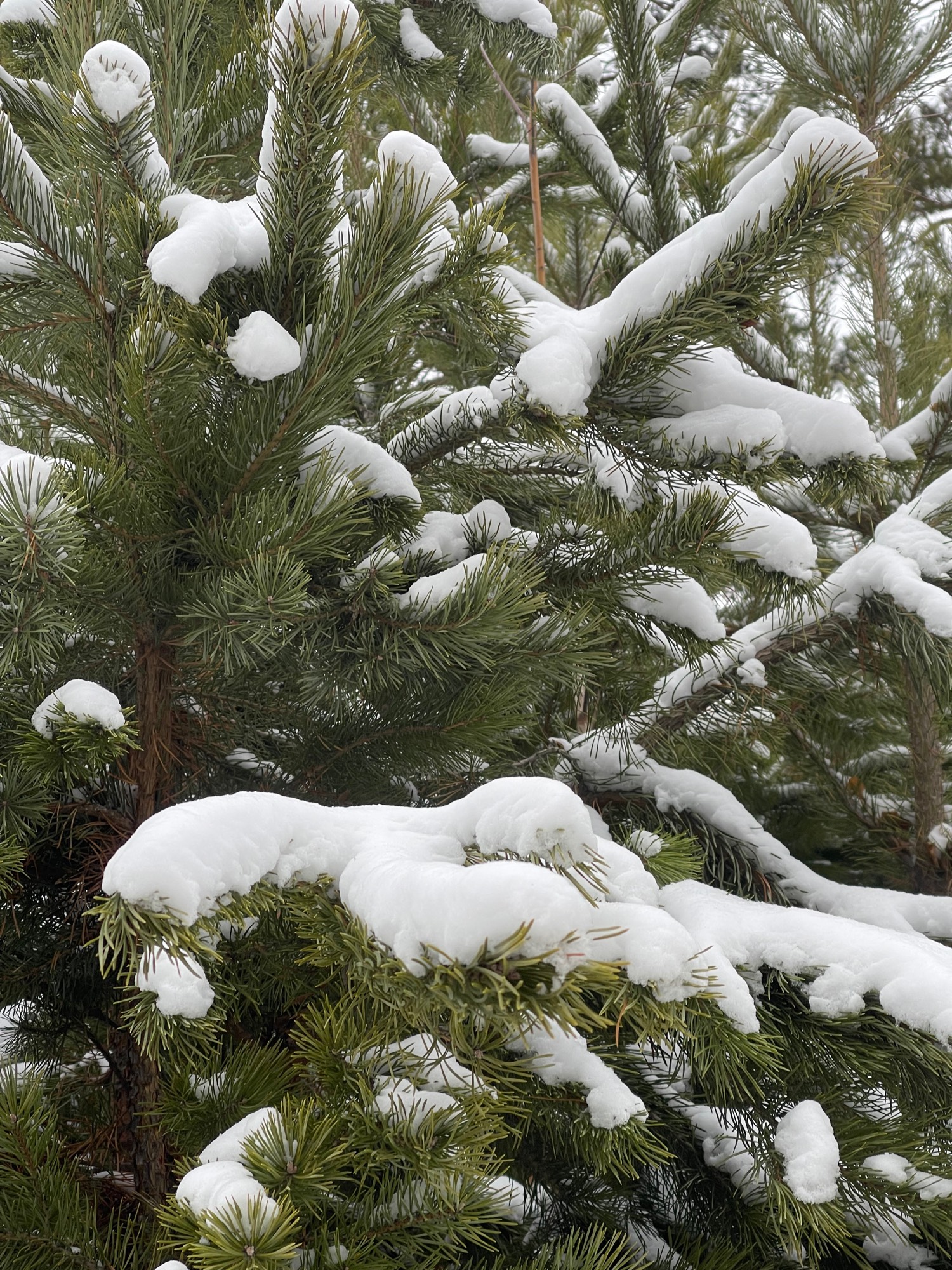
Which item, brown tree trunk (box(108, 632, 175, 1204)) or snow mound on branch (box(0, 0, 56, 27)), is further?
snow mound on branch (box(0, 0, 56, 27))

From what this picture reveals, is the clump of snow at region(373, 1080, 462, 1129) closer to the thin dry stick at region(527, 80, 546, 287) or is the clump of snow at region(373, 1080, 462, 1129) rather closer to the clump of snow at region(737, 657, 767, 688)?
the clump of snow at region(737, 657, 767, 688)

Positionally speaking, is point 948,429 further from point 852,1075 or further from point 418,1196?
point 418,1196

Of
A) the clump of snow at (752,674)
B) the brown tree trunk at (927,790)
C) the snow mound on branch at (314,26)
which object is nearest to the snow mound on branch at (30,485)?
the snow mound on branch at (314,26)

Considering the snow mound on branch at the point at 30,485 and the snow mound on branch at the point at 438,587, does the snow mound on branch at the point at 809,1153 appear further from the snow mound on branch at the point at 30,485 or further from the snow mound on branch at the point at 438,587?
the snow mound on branch at the point at 30,485

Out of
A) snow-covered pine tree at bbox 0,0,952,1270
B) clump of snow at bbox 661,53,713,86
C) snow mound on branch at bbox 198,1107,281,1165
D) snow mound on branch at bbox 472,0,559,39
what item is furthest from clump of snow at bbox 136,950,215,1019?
clump of snow at bbox 661,53,713,86

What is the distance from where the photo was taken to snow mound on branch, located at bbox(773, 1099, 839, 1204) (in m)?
1.11

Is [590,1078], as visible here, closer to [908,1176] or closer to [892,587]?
[908,1176]

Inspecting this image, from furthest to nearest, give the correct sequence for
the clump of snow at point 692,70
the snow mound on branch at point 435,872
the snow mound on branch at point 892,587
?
1. the clump of snow at point 692,70
2. the snow mound on branch at point 892,587
3. the snow mound on branch at point 435,872

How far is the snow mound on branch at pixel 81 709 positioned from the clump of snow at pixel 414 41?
6.12ft

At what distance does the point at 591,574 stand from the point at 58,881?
102cm

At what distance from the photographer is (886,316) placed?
2961 mm

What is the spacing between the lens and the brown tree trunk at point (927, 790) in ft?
7.92

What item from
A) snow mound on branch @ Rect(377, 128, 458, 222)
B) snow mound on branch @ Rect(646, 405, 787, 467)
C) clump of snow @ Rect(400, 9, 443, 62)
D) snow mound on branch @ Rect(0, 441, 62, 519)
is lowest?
snow mound on branch @ Rect(0, 441, 62, 519)

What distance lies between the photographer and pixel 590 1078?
1125mm
